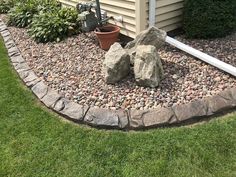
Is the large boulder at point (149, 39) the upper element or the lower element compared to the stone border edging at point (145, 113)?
upper

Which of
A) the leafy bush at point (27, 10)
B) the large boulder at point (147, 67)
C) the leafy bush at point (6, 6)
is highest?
the large boulder at point (147, 67)

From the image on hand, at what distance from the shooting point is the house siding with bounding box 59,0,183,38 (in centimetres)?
453

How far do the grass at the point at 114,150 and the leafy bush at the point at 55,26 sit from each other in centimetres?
205

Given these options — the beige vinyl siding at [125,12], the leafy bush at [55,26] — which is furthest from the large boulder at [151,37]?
the leafy bush at [55,26]

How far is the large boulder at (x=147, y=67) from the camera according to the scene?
3732 millimetres

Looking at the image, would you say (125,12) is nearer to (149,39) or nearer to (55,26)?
(149,39)

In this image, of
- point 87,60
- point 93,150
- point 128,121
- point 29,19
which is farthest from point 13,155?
point 29,19

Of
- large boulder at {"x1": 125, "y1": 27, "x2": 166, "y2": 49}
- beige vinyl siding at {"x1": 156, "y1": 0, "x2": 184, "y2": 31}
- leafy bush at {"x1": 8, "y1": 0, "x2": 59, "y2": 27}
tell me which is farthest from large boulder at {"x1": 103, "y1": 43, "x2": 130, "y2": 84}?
leafy bush at {"x1": 8, "y1": 0, "x2": 59, "y2": 27}

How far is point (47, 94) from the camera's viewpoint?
402cm

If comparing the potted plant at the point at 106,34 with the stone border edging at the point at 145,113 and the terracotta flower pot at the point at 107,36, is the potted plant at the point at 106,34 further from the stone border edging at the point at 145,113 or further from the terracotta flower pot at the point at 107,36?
the stone border edging at the point at 145,113

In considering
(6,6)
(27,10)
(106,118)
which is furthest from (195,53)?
(6,6)

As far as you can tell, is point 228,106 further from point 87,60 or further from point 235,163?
point 87,60

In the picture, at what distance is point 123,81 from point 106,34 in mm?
965

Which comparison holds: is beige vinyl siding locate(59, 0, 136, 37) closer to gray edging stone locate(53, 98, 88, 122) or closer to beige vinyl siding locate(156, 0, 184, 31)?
beige vinyl siding locate(156, 0, 184, 31)
